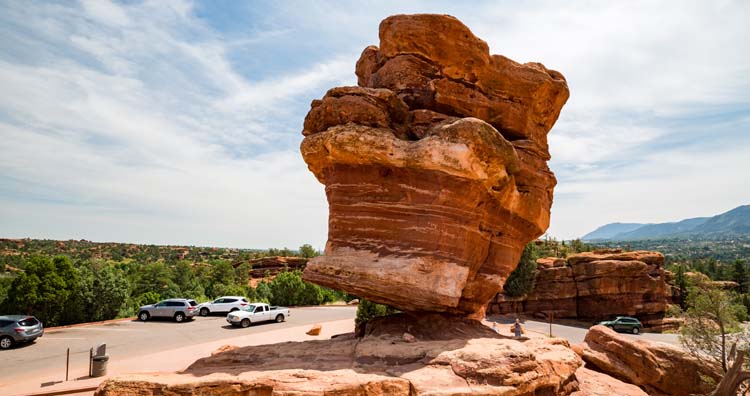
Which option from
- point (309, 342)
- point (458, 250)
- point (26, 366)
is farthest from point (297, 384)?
point (26, 366)

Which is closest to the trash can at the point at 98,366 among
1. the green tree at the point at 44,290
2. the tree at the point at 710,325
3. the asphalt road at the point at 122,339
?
the asphalt road at the point at 122,339

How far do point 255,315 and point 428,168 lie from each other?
2316cm

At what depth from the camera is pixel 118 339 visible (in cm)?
2364

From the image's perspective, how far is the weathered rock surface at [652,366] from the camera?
1313 centimetres

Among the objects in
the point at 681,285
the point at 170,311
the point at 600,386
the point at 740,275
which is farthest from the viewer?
the point at 740,275

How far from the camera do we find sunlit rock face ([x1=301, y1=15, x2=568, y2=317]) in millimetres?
10602

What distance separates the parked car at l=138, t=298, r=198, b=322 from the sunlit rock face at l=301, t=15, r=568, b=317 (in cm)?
2295

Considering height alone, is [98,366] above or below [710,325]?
below

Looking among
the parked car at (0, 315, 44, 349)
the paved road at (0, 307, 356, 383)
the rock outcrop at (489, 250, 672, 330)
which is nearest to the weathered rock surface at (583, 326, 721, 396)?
the paved road at (0, 307, 356, 383)

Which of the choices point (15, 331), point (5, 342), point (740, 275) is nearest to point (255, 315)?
point (15, 331)

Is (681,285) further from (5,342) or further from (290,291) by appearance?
(5,342)

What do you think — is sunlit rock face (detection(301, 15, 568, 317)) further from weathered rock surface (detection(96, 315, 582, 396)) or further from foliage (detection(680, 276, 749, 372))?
foliage (detection(680, 276, 749, 372))

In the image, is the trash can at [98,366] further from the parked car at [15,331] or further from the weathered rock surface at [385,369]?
the weathered rock surface at [385,369]

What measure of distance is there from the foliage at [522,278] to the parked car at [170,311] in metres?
29.9
